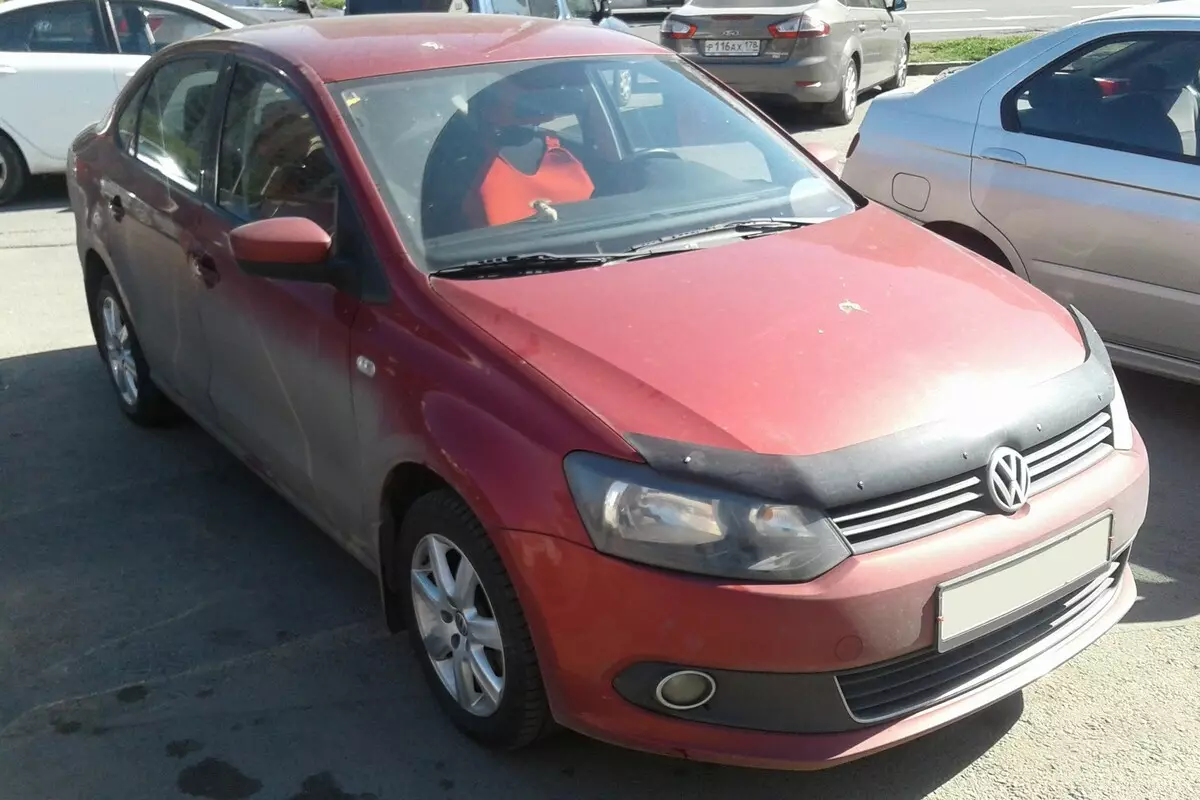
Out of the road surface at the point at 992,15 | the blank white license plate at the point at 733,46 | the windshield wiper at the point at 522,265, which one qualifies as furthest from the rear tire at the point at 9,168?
the road surface at the point at 992,15

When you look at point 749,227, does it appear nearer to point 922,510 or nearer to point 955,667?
point 922,510

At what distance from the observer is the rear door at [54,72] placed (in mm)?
9477

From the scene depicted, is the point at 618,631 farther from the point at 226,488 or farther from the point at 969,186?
the point at 969,186

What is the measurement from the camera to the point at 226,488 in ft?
15.4

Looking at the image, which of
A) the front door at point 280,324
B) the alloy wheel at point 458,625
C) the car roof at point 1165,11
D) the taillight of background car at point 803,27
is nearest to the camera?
the alloy wheel at point 458,625

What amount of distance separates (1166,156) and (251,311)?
3.39 m

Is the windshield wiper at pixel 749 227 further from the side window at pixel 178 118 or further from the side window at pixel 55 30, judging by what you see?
the side window at pixel 55 30

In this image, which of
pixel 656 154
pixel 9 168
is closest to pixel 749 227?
pixel 656 154

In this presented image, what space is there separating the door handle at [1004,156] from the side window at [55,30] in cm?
723

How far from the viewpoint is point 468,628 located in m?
2.96

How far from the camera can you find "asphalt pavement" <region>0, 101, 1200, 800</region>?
117 inches

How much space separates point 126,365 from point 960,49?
1279cm

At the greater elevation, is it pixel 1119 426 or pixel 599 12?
pixel 1119 426

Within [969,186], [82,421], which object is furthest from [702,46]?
[82,421]
